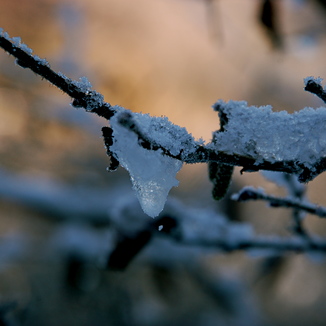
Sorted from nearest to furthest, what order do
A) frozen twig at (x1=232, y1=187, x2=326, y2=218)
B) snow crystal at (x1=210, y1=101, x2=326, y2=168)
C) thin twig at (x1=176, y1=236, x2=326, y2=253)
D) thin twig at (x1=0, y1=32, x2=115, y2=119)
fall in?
thin twig at (x1=0, y1=32, x2=115, y2=119)
snow crystal at (x1=210, y1=101, x2=326, y2=168)
frozen twig at (x1=232, y1=187, x2=326, y2=218)
thin twig at (x1=176, y1=236, x2=326, y2=253)

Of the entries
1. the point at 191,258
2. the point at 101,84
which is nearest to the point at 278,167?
the point at 191,258

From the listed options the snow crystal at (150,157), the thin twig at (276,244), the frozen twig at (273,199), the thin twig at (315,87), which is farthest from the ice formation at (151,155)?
the thin twig at (276,244)

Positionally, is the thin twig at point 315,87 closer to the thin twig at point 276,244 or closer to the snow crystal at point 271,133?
the snow crystal at point 271,133

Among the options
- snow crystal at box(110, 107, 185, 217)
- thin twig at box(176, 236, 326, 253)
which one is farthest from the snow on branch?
thin twig at box(176, 236, 326, 253)

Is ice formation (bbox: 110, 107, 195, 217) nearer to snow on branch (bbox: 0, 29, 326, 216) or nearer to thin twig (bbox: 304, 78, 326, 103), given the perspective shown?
snow on branch (bbox: 0, 29, 326, 216)

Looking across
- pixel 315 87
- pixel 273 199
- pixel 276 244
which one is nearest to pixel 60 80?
pixel 315 87

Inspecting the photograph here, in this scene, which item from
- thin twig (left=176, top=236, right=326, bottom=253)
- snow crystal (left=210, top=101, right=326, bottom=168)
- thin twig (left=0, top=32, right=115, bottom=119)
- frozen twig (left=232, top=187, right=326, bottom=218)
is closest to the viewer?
thin twig (left=0, top=32, right=115, bottom=119)

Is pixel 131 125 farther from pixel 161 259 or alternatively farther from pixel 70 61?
pixel 70 61

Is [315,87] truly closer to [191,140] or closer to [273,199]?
[191,140]
